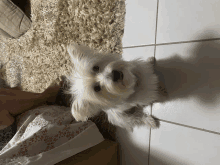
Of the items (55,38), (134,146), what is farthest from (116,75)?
(55,38)

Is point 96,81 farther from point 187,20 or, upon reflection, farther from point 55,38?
point 55,38

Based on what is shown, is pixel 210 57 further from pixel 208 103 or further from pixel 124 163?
pixel 124 163

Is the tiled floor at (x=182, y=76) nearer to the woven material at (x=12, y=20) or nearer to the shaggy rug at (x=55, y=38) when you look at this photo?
the shaggy rug at (x=55, y=38)

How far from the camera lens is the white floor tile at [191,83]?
3.23 feet

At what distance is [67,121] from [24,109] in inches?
19.6

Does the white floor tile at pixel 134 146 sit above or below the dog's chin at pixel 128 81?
below

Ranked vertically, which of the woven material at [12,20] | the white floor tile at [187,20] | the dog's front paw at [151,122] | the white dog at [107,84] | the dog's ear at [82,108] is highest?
the woven material at [12,20]

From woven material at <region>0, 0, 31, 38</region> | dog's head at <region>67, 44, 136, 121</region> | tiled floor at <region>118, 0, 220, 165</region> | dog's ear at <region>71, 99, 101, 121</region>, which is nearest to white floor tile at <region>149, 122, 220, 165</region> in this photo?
tiled floor at <region>118, 0, 220, 165</region>

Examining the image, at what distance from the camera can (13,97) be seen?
4.94ft

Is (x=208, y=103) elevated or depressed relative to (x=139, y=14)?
depressed

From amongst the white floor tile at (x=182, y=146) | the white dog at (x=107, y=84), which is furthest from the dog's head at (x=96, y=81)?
the white floor tile at (x=182, y=146)

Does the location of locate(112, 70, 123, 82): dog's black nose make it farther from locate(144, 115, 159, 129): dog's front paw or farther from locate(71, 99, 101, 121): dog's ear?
locate(144, 115, 159, 129): dog's front paw

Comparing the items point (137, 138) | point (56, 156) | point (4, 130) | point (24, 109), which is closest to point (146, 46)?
point (137, 138)

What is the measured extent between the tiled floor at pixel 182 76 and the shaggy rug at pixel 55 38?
22cm
